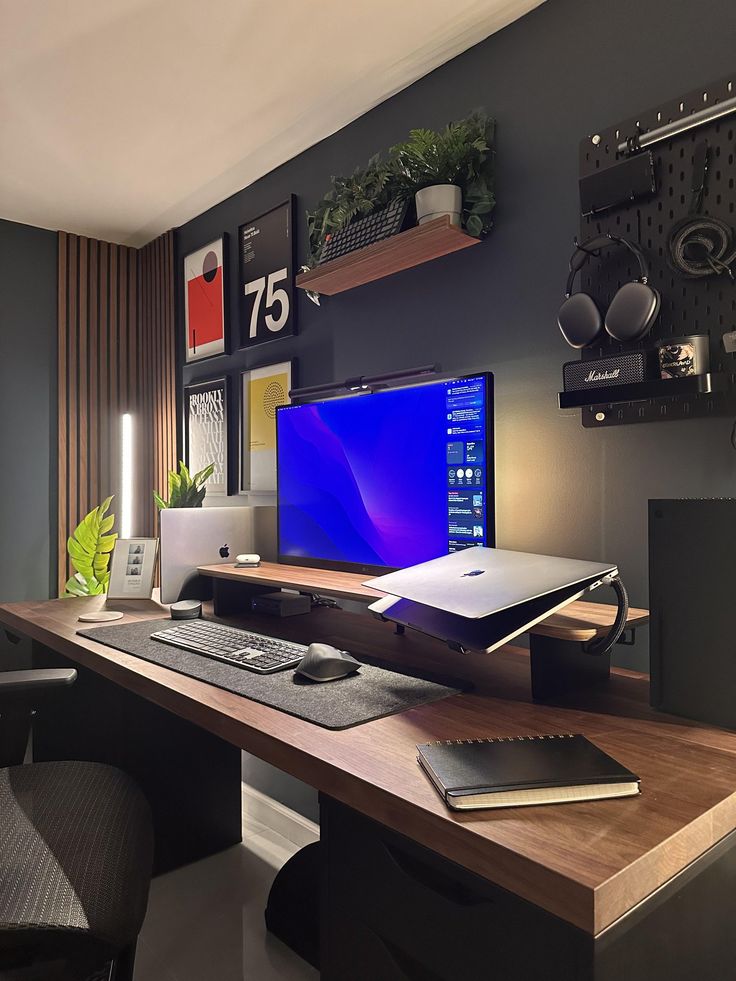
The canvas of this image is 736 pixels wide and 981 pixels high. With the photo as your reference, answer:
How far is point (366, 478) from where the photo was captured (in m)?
1.66

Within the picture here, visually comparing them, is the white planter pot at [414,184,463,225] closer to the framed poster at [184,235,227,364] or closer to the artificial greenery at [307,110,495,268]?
the artificial greenery at [307,110,495,268]

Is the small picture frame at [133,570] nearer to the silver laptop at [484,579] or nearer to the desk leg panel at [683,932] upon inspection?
the silver laptop at [484,579]

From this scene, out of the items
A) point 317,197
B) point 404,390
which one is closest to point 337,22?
point 317,197

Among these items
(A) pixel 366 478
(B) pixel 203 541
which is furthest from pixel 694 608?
(B) pixel 203 541

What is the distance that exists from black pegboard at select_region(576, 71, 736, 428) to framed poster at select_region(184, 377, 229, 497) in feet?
5.35

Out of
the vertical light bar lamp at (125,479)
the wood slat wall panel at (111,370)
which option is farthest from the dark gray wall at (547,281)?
the vertical light bar lamp at (125,479)


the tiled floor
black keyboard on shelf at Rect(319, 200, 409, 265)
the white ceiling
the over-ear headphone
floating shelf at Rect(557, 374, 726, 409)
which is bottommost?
the tiled floor

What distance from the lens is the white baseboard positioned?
218cm

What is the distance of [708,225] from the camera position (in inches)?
50.9

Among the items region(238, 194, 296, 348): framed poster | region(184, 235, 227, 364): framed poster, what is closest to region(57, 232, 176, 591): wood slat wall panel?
region(184, 235, 227, 364): framed poster

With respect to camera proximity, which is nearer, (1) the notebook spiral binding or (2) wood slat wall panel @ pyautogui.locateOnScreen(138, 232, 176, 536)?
(1) the notebook spiral binding

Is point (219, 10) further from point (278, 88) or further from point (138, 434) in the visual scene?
point (138, 434)

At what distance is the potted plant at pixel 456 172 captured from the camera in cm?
172

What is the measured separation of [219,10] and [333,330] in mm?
911
